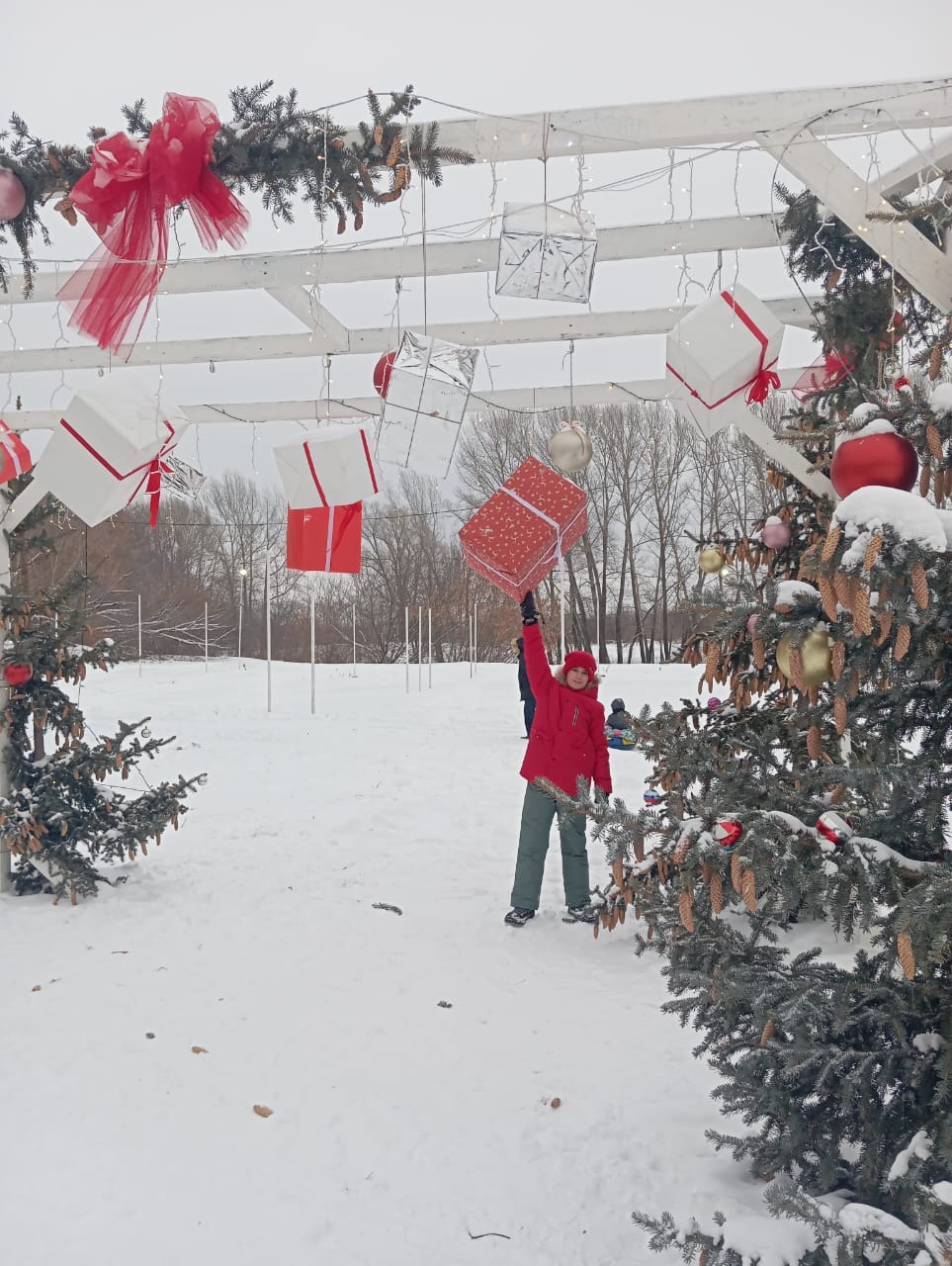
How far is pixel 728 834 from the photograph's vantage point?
1.77 meters

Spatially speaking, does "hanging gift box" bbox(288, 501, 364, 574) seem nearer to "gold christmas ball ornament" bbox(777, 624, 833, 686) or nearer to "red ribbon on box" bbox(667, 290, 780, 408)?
"red ribbon on box" bbox(667, 290, 780, 408)

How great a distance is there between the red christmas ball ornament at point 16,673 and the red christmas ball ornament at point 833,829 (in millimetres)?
4271

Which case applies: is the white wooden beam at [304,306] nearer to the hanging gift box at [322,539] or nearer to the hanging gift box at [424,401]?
the hanging gift box at [322,539]

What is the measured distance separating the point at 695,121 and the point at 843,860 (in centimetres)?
268

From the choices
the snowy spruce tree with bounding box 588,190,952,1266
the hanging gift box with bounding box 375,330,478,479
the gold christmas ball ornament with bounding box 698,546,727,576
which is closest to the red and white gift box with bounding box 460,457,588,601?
the hanging gift box with bounding box 375,330,478,479

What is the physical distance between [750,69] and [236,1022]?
4322 mm

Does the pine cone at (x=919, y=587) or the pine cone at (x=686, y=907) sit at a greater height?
the pine cone at (x=919, y=587)

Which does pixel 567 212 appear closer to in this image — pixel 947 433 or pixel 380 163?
pixel 380 163

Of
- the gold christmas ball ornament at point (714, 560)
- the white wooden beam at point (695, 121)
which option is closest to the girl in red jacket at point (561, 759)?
the gold christmas ball ornament at point (714, 560)

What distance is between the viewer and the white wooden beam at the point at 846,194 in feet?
8.86

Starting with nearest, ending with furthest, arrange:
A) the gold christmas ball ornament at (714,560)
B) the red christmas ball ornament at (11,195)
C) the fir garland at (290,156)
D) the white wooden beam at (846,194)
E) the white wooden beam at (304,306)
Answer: the white wooden beam at (846,194)
the fir garland at (290,156)
the red christmas ball ornament at (11,195)
the gold christmas ball ornament at (714,560)
the white wooden beam at (304,306)

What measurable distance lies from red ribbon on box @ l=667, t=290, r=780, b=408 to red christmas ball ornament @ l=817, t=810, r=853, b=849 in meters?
1.89

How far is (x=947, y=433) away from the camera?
1843 mm

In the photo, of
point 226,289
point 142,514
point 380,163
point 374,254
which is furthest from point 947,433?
point 142,514
